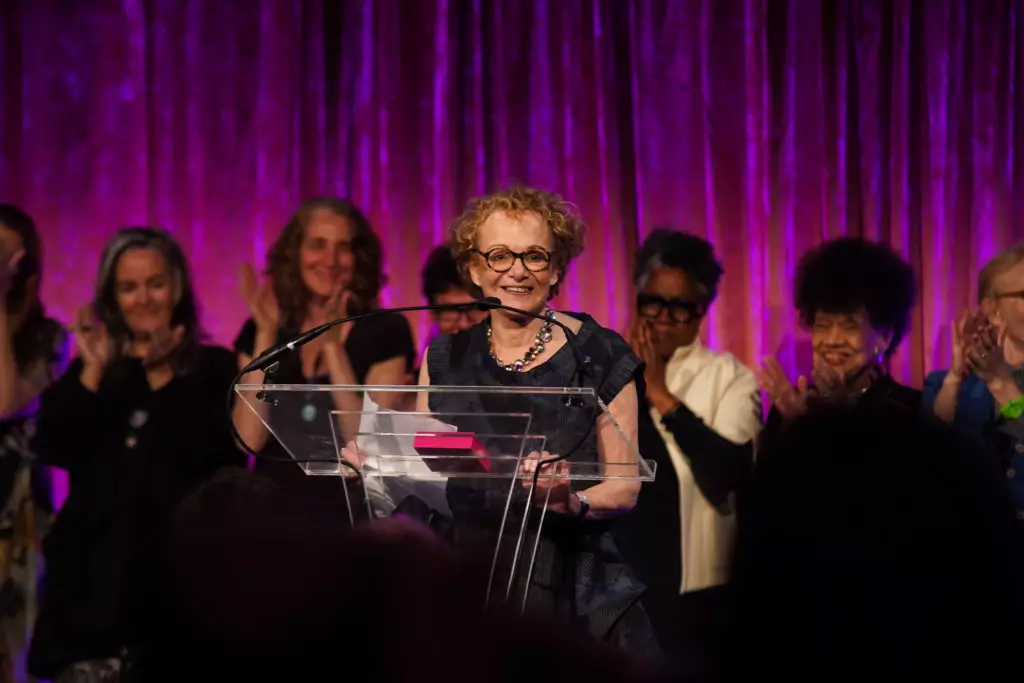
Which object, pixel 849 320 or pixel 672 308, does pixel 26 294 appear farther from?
pixel 849 320

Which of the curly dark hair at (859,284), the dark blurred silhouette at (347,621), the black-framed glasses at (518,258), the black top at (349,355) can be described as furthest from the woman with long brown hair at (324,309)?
the dark blurred silhouette at (347,621)

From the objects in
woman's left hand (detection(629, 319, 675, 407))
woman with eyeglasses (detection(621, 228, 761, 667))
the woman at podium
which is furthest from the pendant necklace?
woman's left hand (detection(629, 319, 675, 407))

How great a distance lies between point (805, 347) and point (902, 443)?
140 inches

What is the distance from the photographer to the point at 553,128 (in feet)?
13.9

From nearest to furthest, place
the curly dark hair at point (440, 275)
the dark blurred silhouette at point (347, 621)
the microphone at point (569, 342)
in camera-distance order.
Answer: the dark blurred silhouette at point (347, 621)
the microphone at point (569, 342)
the curly dark hair at point (440, 275)

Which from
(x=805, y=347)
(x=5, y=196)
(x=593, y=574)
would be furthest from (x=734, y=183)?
(x=5, y=196)

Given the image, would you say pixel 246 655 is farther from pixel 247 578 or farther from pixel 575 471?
pixel 575 471

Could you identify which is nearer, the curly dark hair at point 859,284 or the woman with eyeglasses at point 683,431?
the woman with eyeglasses at point 683,431

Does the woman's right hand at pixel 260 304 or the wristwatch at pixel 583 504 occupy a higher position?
the woman's right hand at pixel 260 304

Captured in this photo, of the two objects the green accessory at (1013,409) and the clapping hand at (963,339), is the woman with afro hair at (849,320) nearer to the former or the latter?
the clapping hand at (963,339)

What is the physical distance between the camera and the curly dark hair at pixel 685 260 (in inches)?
144

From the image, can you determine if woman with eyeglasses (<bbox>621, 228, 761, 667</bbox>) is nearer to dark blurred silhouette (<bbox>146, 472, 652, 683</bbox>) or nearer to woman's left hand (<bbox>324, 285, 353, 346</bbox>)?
woman's left hand (<bbox>324, 285, 353, 346</bbox>)

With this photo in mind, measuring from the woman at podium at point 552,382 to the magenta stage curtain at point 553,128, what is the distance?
1680 mm

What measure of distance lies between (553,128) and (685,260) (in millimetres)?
862
